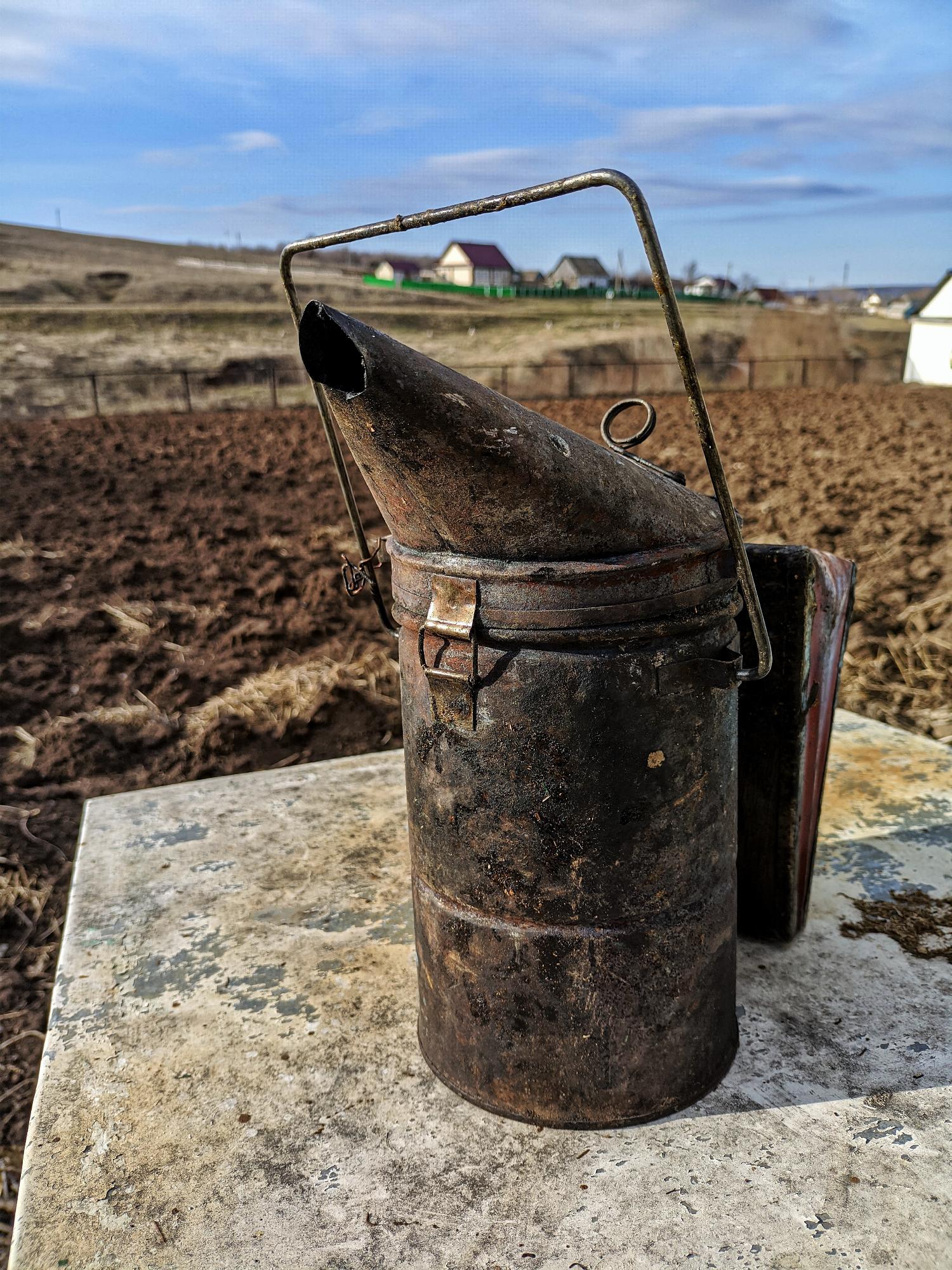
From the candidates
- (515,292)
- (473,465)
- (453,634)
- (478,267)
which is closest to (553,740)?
(453,634)

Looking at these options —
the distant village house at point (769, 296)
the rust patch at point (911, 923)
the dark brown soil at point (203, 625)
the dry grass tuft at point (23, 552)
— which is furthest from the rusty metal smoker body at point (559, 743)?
the distant village house at point (769, 296)

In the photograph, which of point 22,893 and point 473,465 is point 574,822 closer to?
point 473,465

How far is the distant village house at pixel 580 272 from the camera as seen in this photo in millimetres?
69562

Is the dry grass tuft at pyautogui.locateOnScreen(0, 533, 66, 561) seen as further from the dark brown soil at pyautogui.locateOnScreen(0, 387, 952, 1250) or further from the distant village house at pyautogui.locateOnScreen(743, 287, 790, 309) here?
the distant village house at pyautogui.locateOnScreen(743, 287, 790, 309)

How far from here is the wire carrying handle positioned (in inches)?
71.8

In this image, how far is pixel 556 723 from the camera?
7.38ft

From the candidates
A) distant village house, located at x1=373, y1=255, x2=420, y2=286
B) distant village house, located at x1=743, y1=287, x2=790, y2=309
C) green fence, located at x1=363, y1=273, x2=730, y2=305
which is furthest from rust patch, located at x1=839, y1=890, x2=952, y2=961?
distant village house, located at x1=373, y1=255, x2=420, y2=286

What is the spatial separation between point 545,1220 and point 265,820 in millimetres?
2245

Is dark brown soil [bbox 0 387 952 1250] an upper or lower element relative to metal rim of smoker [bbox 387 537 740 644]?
lower

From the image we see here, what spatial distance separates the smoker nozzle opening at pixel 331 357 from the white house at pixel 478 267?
6356 cm

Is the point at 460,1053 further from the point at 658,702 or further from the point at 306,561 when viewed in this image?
the point at 306,561

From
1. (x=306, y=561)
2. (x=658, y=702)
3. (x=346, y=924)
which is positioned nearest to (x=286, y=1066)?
(x=346, y=924)

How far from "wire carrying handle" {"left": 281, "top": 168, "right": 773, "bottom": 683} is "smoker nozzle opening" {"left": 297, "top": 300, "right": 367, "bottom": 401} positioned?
0.09 metres

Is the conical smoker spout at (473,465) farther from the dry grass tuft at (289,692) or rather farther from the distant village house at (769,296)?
the distant village house at (769,296)
